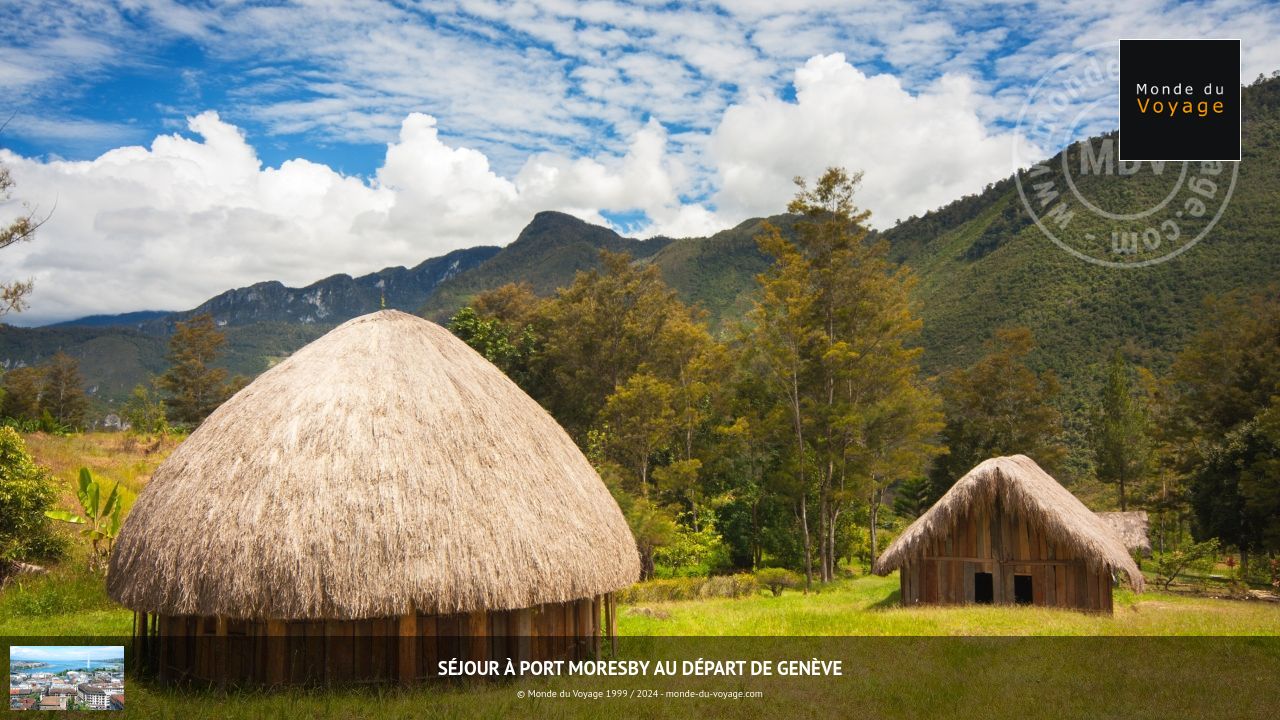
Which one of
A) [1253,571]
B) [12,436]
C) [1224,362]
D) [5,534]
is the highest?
[1224,362]

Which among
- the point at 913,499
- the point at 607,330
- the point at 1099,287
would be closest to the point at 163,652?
the point at 607,330

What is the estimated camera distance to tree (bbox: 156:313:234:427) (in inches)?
1956

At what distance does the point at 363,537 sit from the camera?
840 centimetres

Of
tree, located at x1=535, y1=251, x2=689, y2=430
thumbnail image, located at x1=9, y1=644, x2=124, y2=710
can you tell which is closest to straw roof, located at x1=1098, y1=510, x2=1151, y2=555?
tree, located at x1=535, y1=251, x2=689, y2=430

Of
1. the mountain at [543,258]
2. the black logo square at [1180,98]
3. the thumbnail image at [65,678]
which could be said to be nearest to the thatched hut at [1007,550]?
the black logo square at [1180,98]

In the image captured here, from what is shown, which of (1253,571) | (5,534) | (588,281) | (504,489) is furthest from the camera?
(588,281)

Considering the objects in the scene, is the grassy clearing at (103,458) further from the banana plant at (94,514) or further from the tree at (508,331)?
the tree at (508,331)

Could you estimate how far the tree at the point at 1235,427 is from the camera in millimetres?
26219

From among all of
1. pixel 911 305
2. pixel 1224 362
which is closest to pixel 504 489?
pixel 911 305

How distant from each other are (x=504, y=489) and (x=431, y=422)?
1280 mm

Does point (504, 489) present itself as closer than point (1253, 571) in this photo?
Yes

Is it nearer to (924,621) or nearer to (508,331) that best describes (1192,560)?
(924,621)

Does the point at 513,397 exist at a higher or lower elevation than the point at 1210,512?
higher

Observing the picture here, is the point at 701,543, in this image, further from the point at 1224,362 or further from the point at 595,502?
the point at 1224,362
